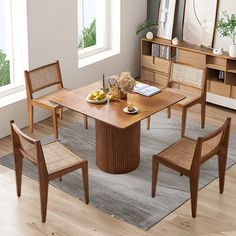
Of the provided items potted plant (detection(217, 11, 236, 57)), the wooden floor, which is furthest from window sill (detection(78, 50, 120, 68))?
the wooden floor

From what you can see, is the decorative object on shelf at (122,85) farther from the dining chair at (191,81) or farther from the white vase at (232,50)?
the white vase at (232,50)

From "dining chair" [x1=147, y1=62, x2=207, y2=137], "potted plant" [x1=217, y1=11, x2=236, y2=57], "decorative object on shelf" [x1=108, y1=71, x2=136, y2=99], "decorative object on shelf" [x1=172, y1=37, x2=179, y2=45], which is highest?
"potted plant" [x1=217, y1=11, x2=236, y2=57]

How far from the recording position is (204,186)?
19.5ft

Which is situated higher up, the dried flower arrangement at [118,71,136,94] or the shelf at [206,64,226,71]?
the dried flower arrangement at [118,71,136,94]

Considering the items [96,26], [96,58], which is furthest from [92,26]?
[96,58]

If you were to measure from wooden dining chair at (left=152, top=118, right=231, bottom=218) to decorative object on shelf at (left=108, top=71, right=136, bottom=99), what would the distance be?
794 millimetres

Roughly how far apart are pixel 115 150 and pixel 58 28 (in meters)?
2.04

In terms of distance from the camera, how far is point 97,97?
19.9 ft

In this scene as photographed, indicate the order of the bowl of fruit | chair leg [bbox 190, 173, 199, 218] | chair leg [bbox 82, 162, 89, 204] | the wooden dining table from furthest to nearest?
1. the bowl of fruit
2. the wooden dining table
3. chair leg [bbox 82, 162, 89, 204]
4. chair leg [bbox 190, 173, 199, 218]

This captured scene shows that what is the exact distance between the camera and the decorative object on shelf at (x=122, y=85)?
6.08 meters

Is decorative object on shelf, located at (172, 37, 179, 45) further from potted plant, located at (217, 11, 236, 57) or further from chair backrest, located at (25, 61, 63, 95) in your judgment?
chair backrest, located at (25, 61, 63, 95)

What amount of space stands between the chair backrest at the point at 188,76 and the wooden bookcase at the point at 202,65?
105 millimetres

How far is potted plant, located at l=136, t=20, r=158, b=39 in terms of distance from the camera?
835cm

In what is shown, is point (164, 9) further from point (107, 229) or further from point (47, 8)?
point (107, 229)
